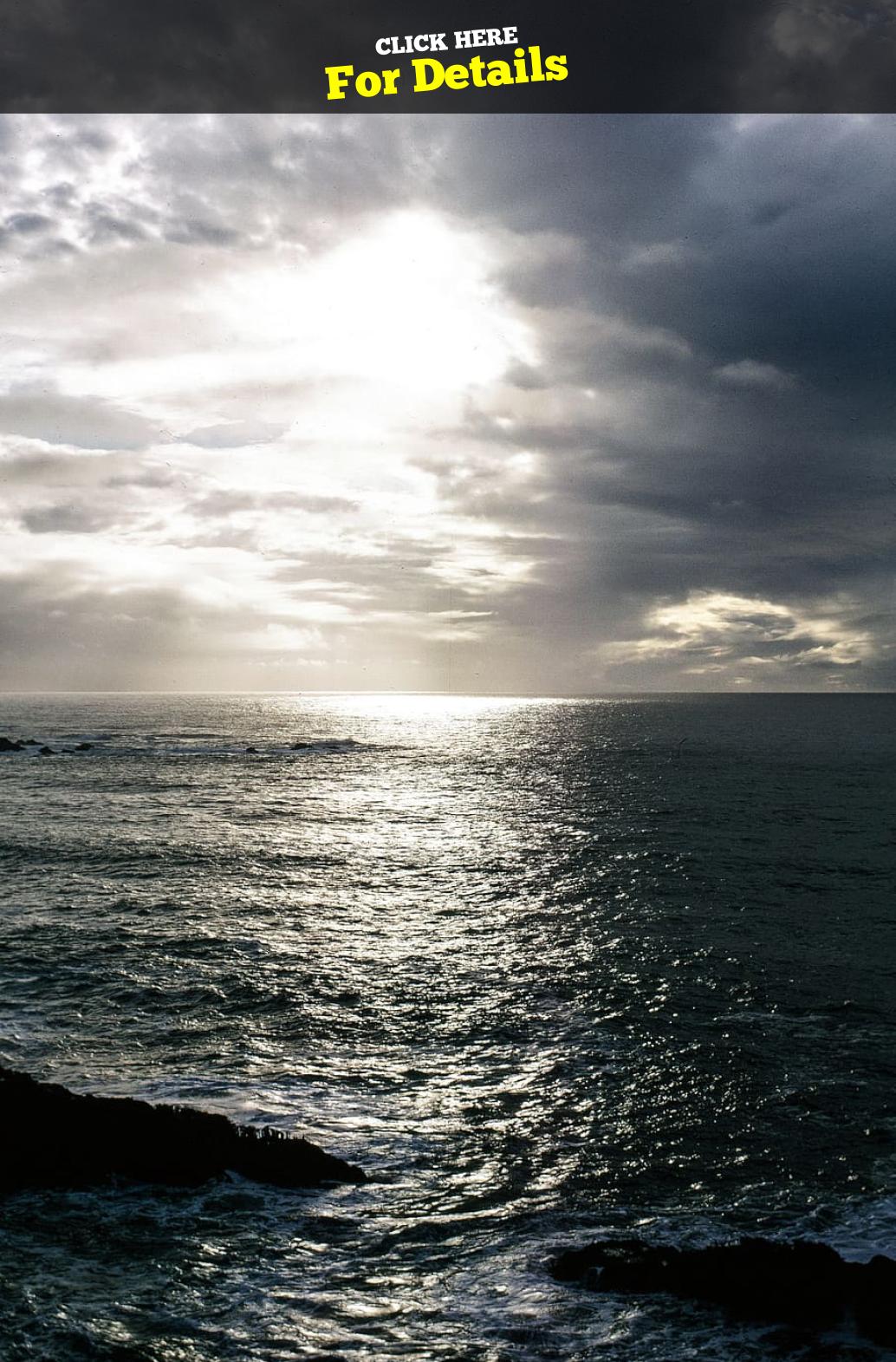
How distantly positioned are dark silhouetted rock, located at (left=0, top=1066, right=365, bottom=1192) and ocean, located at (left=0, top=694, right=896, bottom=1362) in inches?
16.8

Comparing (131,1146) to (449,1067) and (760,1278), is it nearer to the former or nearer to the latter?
(449,1067)

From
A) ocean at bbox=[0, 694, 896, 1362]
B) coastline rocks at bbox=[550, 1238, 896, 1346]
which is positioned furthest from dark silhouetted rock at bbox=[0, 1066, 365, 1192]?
coastline rocks at bbox=[550, 1238, 896, 1346]

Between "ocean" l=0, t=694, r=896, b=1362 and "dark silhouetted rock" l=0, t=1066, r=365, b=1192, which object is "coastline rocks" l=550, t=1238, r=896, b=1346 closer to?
"ocean" l=0, t=694, r=896, b=1362

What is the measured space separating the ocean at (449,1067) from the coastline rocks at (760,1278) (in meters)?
0.26

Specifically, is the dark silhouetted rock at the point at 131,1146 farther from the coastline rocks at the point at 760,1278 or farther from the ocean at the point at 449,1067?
the coastline rocks at the point at 760,1278

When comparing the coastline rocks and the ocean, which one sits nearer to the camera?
the coastline rocks

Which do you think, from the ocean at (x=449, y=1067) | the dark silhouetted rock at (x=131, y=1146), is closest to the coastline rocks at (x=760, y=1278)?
the ocean at (x=449, y=1067)

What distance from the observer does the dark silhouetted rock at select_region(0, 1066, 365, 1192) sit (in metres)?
13.1

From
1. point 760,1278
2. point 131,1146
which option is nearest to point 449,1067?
point 131,1146

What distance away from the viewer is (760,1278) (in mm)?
10430

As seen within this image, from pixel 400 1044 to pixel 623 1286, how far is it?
851 centimetres

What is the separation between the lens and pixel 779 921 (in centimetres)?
2970

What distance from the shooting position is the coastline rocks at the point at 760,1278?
998 cm

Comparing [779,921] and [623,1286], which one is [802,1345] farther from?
[779,921]
